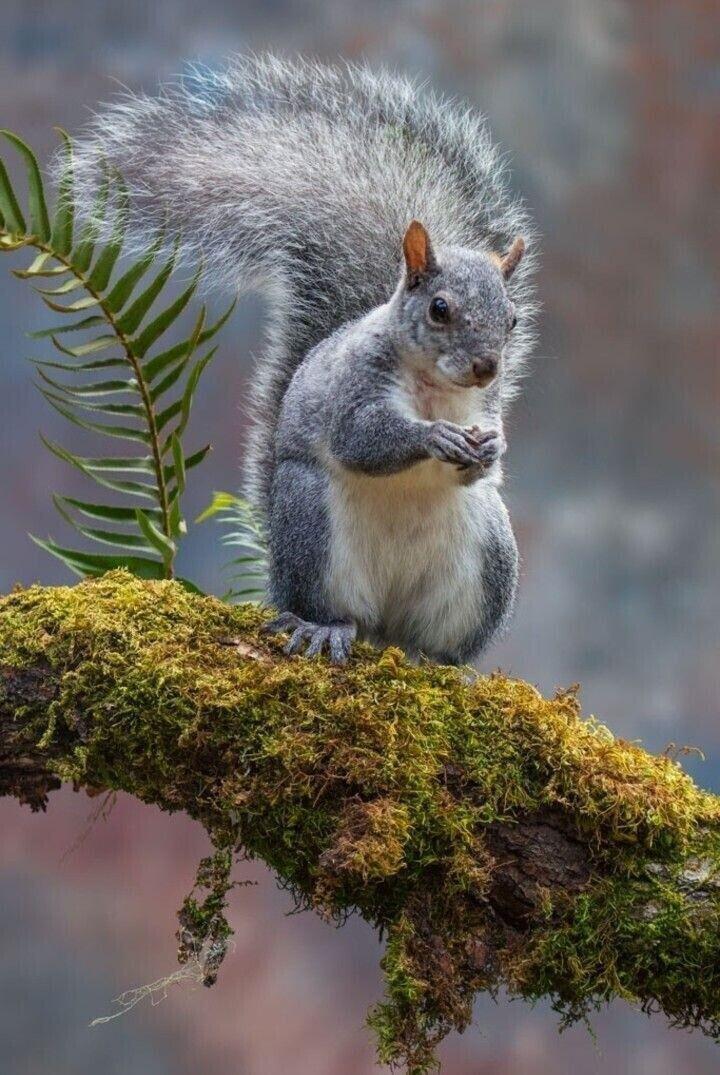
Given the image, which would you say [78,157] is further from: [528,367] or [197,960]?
[197,960]

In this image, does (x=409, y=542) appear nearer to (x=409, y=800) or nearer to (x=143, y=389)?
(x=409, y=800)

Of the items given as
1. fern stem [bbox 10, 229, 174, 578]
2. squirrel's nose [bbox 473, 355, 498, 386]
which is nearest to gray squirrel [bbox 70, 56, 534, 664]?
squirrel's nose [bbox 473, 355, 498, 386]

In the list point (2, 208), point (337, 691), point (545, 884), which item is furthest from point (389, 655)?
point (2, 208)

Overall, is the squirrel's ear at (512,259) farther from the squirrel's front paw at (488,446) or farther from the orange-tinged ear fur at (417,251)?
the squirrel's front paw at (488,446)

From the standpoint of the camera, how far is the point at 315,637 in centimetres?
229

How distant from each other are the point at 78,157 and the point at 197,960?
2.03 m

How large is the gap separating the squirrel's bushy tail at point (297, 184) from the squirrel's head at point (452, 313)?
0.51 m

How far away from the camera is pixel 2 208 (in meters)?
2.76

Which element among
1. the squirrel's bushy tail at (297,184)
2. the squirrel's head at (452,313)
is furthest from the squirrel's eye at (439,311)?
the squirrel's bushy tail at (297,184)

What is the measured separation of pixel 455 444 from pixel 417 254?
424mm

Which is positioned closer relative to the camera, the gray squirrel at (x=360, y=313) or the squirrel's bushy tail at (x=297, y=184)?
the gray squirrel at (x=360, y=313)

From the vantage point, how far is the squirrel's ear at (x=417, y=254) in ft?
7.60

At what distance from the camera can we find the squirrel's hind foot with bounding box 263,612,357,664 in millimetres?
2246

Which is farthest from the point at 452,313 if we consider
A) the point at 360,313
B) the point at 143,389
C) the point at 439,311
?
the point at 143,389
